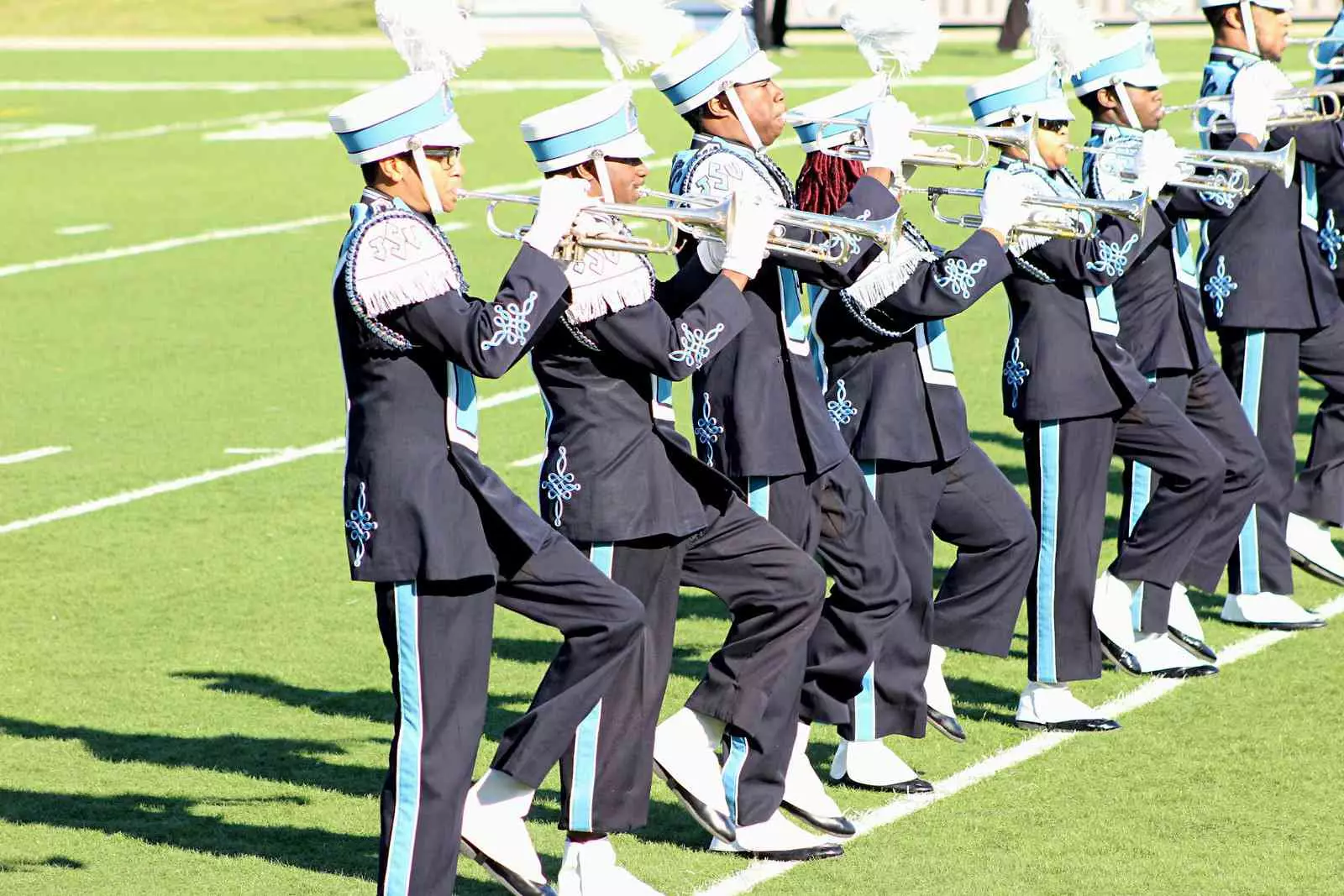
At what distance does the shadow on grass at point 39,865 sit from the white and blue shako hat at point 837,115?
2765 millimetres

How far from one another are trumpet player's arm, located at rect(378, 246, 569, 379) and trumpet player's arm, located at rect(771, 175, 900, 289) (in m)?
1.13

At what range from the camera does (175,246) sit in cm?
1747

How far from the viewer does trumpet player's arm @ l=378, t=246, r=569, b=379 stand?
5.16 m

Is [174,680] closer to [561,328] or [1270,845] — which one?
[561,328]

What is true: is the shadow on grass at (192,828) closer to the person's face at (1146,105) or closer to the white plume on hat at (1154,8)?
the person's face at (1146,105)

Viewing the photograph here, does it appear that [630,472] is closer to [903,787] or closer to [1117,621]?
[903,787]

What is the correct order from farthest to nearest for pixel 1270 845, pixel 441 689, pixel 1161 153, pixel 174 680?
1. pixel 174 680
2. pixel 1161 153
3. pixel 1270 845
4. pixel 441 689

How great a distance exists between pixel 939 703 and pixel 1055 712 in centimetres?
36

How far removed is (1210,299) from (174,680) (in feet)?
13.3

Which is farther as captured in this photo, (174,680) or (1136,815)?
(174,680)

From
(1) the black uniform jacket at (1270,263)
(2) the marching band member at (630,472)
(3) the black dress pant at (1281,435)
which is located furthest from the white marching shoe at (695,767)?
(1) the black uniform jacket at (1270,263)

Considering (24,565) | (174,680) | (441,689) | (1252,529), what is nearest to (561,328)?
(441,689)

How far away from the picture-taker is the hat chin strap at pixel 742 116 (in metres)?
6.32

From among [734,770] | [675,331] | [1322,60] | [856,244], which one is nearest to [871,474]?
[856,244]
